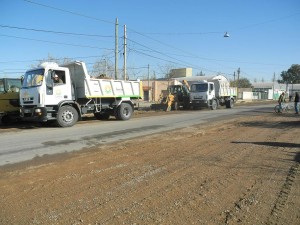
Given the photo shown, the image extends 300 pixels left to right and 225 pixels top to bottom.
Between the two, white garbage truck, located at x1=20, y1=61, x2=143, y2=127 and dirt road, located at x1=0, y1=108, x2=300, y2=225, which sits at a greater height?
white garbage truck, located at x1=20, y1=61, x2=143, y2=127

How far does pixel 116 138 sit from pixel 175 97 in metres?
18.1

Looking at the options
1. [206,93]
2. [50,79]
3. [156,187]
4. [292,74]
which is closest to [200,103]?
[206,93]

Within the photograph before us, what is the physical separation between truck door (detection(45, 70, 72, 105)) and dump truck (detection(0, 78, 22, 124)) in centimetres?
247

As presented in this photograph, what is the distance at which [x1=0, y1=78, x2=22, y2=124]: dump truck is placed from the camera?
14.7 metres

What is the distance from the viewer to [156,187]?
511 cm

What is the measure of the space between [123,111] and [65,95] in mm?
4091

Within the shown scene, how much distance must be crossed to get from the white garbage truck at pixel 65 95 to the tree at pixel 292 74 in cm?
10770

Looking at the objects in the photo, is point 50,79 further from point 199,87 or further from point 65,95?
point 199,87

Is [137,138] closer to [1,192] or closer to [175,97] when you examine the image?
[1,192]

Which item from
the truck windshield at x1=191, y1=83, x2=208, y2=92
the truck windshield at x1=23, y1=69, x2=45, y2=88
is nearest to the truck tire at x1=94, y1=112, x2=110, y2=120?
the truck windshield at x1=23, y1=69, x2=45, y2=88

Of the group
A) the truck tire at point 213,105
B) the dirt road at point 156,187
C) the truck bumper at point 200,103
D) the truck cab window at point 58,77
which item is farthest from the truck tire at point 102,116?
the truck tire at point 213,105

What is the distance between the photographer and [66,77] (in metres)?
14.6

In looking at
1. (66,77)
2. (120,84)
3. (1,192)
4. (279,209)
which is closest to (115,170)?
(1,192)

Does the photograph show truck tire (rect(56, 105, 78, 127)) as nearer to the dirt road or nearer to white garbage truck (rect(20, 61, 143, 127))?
white garbage truck (rect(20, 61, 143, 127))
